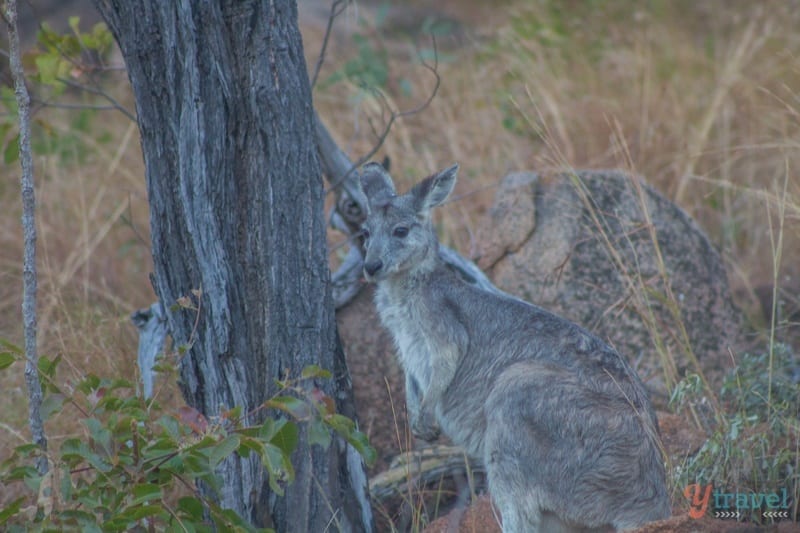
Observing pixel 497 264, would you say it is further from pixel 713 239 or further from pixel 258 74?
pixel 258 74

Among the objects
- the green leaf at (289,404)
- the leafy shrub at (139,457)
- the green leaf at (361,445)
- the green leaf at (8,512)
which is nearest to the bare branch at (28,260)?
the leafy shrub at (139,457)

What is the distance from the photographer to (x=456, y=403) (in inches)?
215

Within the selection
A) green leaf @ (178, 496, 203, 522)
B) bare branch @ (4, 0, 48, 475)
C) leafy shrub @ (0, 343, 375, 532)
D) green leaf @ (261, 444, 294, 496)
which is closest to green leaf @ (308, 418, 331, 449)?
leafy shrub @ (0, 343, 375, 532)

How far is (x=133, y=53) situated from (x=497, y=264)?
11.6 feet

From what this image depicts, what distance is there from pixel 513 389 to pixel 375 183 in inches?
66.1

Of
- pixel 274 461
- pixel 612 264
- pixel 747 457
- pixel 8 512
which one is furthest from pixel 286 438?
pixel 612 264

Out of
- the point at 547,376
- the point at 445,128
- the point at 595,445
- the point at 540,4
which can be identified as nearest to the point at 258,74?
the point at 547,376

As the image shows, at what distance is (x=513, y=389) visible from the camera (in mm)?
4824

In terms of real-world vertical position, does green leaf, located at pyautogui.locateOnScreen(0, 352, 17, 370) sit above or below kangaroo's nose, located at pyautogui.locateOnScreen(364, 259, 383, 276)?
below

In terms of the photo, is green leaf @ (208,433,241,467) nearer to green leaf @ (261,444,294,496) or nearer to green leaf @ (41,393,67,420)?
green leaf @ (261,444,294,496)

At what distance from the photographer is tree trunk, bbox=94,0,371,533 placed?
432 centimetres

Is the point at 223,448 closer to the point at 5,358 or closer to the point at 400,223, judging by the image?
the point at 5,358

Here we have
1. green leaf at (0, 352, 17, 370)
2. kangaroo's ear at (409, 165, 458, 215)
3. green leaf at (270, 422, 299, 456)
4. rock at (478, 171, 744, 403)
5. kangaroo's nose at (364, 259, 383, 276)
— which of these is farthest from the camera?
rock at (478, 171, 744, 403)

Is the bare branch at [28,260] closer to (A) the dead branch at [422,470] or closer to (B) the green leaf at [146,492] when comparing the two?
(B) the green leaf at [146,492]
